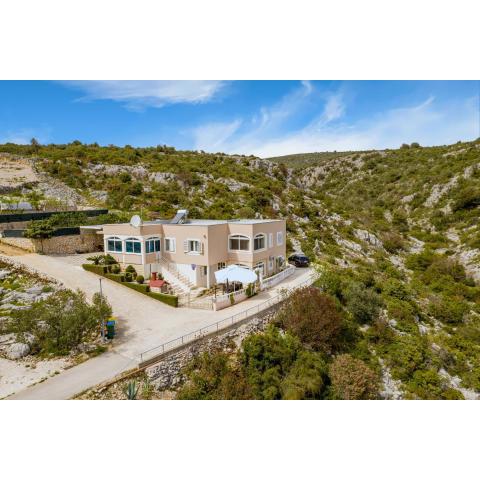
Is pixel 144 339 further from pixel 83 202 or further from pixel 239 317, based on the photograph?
pixel 83 202

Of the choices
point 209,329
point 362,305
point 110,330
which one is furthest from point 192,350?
point 362,305

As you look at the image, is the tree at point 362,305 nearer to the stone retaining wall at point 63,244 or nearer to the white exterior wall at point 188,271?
the white exterior wall at point 188,271

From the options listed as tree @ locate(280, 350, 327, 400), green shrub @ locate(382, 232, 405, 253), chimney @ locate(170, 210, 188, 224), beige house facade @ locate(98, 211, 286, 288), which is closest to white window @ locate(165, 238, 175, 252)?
beige house facade @ locate(98, 211, 286, 288)

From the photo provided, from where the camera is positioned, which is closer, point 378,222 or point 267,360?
point 267,360

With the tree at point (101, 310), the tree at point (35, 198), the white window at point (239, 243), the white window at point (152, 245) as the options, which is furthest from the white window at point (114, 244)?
the tree at point (35, 198)

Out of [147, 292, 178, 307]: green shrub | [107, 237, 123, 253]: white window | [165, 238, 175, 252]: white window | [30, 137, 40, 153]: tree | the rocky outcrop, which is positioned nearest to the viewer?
the rocky outcrop

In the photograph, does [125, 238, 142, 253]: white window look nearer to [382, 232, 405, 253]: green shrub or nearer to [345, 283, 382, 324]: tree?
[345, 283, 382, 324]: tree

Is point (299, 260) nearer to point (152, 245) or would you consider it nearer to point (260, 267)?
point (260, 267)
